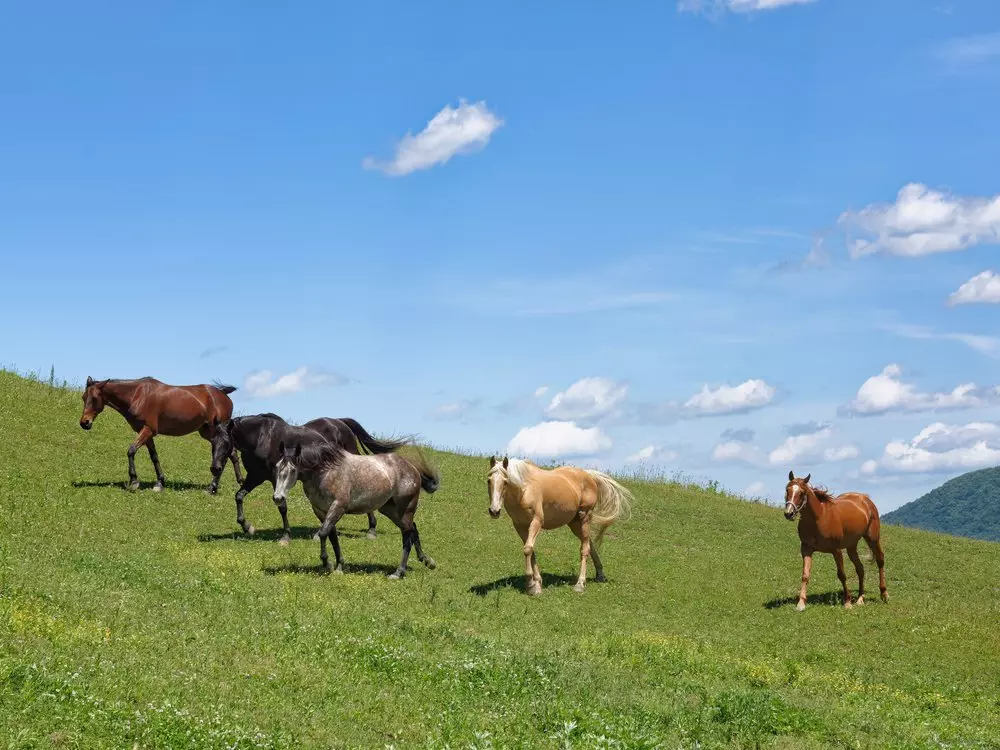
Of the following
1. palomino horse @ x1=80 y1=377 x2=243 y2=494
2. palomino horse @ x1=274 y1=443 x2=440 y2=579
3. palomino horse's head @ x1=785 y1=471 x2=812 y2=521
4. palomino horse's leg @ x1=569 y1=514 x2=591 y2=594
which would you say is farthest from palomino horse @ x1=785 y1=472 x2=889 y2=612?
palomino horse @ x1=80 y1=377 x2=243 y2=494

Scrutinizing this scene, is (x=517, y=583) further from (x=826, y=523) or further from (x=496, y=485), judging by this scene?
(x=826, y=523)

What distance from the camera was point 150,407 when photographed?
29.1 metres

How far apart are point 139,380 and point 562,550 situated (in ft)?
42.8

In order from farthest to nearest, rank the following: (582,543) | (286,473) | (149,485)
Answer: (149,485)
(582,543)
(286,473)

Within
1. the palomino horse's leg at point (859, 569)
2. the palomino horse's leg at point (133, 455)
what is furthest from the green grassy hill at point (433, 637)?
the palomino horse's leg at point (859, 569)

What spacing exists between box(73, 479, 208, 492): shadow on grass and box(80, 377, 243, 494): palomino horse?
254 mm

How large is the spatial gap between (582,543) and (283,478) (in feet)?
24.9

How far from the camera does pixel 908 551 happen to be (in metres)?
34.2

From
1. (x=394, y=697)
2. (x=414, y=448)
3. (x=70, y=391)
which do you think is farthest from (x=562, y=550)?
(x=70, y=391)

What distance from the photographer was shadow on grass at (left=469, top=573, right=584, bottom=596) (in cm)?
2214

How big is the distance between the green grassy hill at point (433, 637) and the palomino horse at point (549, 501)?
0.92m

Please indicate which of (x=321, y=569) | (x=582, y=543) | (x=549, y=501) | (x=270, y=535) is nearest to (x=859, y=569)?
(x=582, y=543)

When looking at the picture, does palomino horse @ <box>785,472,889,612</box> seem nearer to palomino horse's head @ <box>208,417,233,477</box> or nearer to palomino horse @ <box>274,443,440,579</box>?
palomino horse @ <box>274,443,440,579</box>

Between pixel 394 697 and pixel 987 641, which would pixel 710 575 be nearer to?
pixel 987 641
